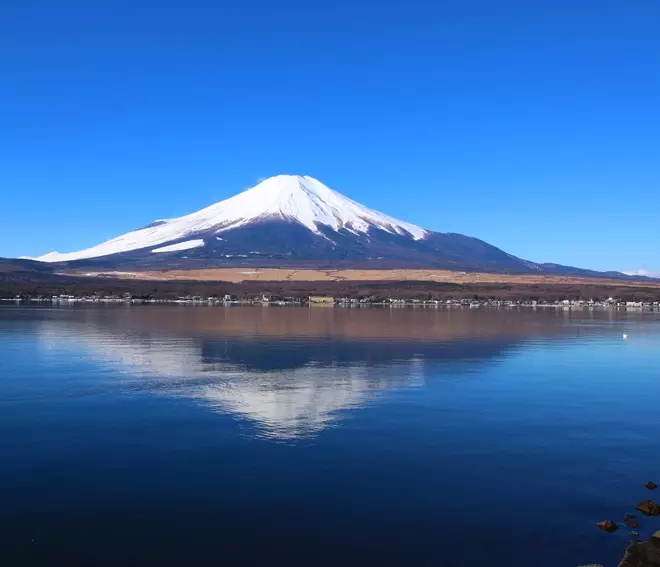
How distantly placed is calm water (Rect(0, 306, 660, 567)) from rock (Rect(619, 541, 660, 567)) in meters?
0.44

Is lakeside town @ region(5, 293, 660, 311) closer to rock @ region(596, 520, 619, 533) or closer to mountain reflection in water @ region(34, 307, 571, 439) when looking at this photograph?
mountain reflection in water @ region(34, 307, 571, 439)

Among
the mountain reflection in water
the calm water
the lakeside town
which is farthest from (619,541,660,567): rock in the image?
the lakeside town

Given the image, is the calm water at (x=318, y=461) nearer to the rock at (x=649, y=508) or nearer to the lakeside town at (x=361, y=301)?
the rock at (x=649, y=508)

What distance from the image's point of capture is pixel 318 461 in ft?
38.3

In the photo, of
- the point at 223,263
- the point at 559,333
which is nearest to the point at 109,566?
the point at 559,333

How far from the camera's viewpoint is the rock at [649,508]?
31.5 ft

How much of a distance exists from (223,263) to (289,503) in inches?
6955

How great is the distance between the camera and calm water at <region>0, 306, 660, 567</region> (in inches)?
336

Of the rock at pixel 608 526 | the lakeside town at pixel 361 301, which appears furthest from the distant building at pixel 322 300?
the rock at pixel 608 526

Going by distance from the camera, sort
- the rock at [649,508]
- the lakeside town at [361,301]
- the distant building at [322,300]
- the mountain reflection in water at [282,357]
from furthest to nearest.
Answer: the lakeside town at [361,301] → the distant building at [322,300] → the mountain reflection in water at [282,357] → the rock at [649,508]

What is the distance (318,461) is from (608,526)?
15.1 feet

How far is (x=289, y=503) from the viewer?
9.80 metres

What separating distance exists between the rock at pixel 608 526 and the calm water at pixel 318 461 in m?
0.18

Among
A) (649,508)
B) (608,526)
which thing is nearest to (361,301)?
(649,508)
